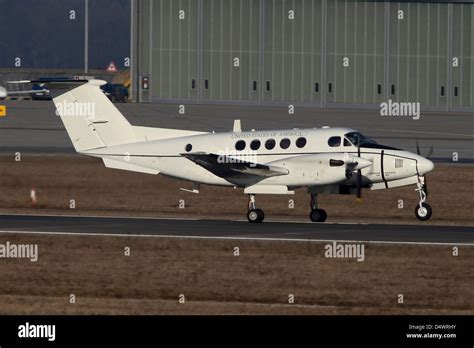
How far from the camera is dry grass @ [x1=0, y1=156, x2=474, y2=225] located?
4022 cm

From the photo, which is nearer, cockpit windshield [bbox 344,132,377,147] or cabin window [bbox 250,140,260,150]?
cockpit windshield [bbox 344,132,377,147]

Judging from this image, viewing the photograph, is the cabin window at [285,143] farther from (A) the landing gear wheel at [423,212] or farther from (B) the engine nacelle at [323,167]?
(A) the landing gear wheel at [423,212]

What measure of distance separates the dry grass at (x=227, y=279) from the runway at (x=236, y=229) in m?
1.36

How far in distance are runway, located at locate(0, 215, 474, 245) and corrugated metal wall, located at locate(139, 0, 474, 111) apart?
37.8 metres

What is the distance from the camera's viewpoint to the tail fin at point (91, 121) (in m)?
37.7

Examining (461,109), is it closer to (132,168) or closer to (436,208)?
(436,208)

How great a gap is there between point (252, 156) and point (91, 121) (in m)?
5.37

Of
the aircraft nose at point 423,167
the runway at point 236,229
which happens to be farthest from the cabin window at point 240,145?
the aircraft nose at point 423,167

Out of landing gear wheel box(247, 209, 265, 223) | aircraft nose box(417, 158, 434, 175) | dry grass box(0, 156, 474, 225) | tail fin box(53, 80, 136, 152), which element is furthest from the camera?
dry grass box(0, 156, 474, 225)

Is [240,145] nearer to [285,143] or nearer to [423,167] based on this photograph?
[285,143]

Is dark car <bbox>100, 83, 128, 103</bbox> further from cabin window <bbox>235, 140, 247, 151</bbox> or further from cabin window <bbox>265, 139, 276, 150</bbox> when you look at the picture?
cabin window <bbox>265, 139, 276, 150</bbox>

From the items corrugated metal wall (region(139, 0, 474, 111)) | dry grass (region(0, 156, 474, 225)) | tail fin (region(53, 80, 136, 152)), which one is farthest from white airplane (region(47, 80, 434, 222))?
corrugated metal wall (region(139, 0, 474, 111))

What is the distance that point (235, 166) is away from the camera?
3550cm

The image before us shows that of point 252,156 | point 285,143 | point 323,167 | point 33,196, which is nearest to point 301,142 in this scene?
point 285,143
